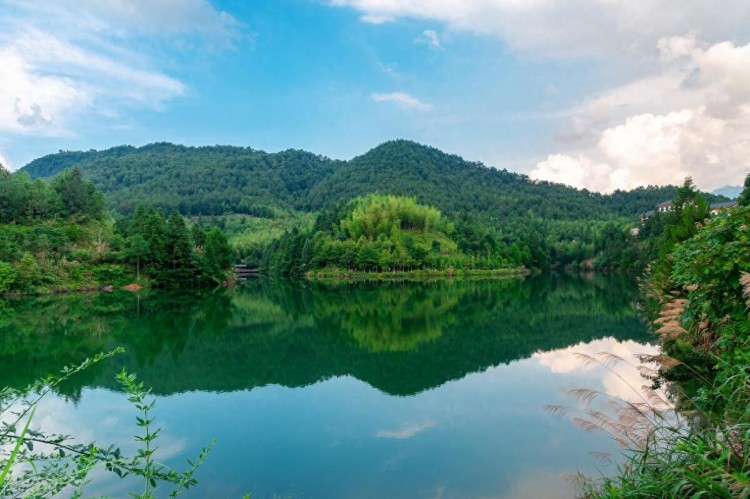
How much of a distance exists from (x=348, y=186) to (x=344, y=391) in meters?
142

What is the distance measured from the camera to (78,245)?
2020 inches

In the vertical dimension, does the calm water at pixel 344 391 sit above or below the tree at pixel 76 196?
below

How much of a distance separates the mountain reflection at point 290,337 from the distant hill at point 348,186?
3432 inches

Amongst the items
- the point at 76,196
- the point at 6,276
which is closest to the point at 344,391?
the point at 6,276

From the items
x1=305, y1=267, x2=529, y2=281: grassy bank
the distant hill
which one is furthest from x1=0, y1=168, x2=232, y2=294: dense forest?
the distant hill

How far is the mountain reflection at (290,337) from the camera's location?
1697 cm

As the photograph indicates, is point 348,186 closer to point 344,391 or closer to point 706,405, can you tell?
point 344,391

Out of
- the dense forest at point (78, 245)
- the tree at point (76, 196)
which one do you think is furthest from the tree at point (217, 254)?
the tree at point (76, 196)

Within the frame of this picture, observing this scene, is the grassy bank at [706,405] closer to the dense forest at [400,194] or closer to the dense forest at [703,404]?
the dense forest at [703,404]

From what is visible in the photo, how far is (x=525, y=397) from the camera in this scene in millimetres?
13734

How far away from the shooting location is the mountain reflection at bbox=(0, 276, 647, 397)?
16969 millimetres

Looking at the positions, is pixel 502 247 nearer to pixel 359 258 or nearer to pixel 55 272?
pixel 359 258

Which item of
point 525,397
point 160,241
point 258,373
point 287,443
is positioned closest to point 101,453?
point 287,443

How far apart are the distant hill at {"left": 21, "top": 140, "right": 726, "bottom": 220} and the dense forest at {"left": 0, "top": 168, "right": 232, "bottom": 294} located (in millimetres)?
75523
